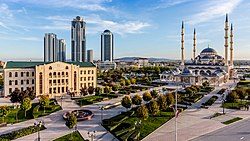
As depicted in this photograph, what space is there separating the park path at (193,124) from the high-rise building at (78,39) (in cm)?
15110

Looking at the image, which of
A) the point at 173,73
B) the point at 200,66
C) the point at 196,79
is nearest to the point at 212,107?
the point at 196,79

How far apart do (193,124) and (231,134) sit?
174 inches

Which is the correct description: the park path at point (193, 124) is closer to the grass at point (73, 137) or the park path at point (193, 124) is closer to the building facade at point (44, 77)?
the grass at point (73, 137)

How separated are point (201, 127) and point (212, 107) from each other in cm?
1212

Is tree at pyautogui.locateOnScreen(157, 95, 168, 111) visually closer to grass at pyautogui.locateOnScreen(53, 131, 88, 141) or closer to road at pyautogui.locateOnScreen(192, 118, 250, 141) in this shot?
road at pyautogui.locateOnScreen(192, 118, 250, 141)

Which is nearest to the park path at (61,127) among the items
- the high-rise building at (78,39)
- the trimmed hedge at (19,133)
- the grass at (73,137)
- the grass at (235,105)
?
the grass at (73,137)

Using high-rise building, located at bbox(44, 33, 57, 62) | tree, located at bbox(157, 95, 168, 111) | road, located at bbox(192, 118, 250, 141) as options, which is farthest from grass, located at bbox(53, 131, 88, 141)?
high-rise building, located at bbox(44, 33, 57, 62)

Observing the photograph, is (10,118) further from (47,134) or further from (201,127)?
(201,127)

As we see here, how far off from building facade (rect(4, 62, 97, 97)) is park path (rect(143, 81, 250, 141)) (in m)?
25.4

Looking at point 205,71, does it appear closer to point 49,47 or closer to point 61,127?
point 61,127

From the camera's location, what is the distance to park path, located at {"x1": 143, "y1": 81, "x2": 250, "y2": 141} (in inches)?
896

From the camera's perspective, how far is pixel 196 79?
231ft

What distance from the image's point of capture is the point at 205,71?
9300cm

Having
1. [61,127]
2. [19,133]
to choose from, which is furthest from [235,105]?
[19,133]
